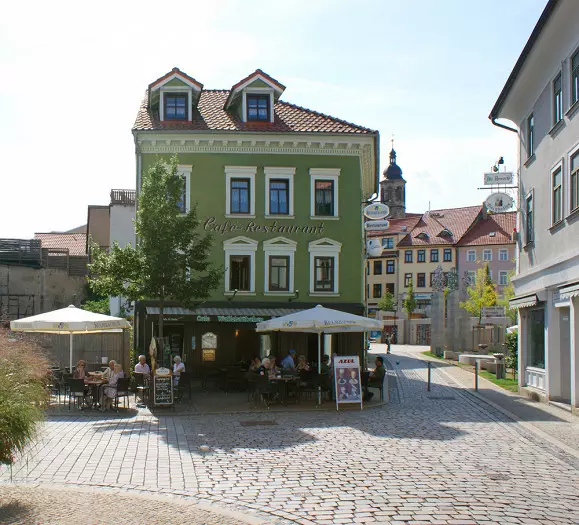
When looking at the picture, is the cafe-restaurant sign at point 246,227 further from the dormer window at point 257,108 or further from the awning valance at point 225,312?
the dormer window at point 257,108

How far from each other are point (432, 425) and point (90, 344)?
50.5 feet

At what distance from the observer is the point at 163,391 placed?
19.5m

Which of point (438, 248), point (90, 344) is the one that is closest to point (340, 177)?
point (90, 344)

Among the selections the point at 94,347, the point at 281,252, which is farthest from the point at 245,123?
the point at 94,347

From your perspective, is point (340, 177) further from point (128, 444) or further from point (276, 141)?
point (128, 444)

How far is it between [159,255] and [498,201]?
10.7 metres

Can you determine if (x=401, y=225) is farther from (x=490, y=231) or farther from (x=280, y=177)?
(x=280, y=177)

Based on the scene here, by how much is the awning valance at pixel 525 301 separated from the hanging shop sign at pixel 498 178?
3752 millimetres

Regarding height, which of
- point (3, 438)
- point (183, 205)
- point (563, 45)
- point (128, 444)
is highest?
point (563, 45)

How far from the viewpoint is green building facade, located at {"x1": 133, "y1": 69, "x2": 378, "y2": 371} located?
2948cm

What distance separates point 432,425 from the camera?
53.0ft

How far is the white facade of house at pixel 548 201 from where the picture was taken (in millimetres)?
18266

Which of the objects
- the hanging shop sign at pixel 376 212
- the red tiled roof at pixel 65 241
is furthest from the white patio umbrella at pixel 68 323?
the red tiled roof at pixel 65 241

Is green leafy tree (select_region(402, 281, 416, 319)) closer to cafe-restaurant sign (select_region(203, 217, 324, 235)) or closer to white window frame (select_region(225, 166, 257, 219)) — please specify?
cafe-restaurant sign (select_region(203, 217, 324, 235))
